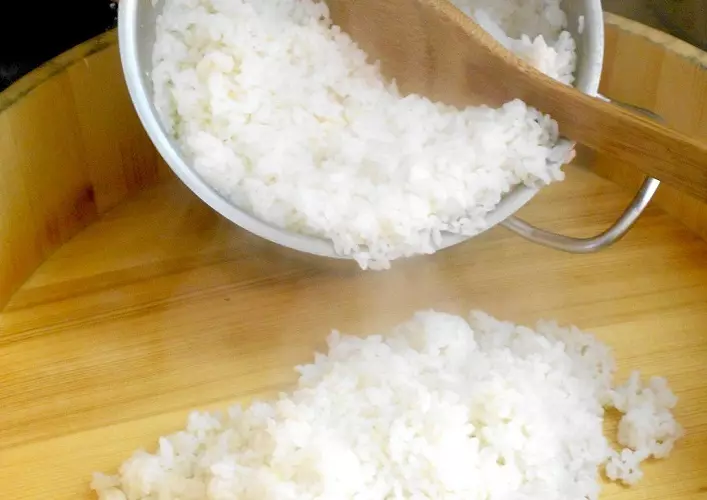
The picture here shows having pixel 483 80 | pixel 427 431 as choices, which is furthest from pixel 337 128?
pixel 427 431

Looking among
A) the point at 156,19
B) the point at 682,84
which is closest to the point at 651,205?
the point at 682,84

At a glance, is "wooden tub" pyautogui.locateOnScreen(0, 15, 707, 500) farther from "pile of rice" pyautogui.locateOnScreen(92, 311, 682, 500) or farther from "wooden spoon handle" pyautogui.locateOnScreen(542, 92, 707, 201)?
"wooden spoon handle" pyautogui.locateOnScreen(542, 92, 707, 201)

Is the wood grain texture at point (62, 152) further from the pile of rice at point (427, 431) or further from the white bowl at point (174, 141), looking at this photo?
the pile of rice at point (427, 431)

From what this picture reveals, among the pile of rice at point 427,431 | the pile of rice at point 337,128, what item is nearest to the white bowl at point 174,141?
the pile of rice at point 337,128

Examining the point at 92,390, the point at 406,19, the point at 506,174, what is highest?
the point at 406,19

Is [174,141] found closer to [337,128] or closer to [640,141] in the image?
[337,128]

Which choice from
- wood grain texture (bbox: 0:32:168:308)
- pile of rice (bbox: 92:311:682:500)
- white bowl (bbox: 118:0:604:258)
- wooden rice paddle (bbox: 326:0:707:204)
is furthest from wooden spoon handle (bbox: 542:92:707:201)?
wood grain texture (bbox: 0:32:168:308)

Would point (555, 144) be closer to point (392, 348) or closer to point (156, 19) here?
point (392, 348)
